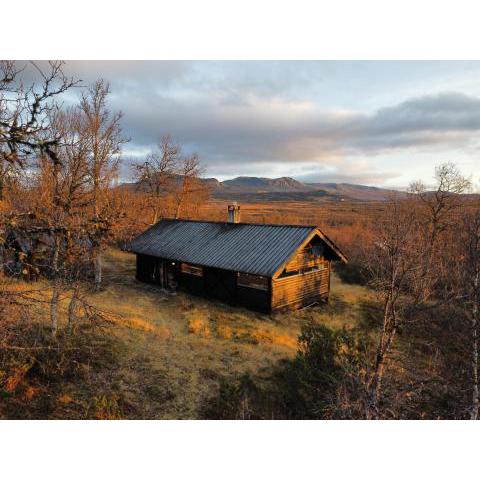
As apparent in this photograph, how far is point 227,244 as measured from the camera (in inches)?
776

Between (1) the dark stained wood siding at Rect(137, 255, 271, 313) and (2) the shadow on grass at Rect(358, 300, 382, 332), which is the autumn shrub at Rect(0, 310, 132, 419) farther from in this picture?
(2) the shadow on grass at Rect(358, 300, 382, 332)

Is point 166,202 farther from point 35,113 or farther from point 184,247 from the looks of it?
point 35,113

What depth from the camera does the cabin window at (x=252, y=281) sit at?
57.5 ft

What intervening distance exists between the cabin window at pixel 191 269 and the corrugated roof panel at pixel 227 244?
0.89m

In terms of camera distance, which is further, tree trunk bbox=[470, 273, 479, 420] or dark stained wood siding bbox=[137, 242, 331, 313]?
dark stained wood siding bbox=[137, 242, 331, 313]

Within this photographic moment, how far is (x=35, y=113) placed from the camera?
245 inches

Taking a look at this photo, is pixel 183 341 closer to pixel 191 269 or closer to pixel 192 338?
pixel 192 338

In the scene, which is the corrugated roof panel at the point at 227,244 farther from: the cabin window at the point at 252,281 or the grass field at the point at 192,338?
the grass field at the point at 192,338

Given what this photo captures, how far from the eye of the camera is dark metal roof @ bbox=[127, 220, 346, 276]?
17.2 m

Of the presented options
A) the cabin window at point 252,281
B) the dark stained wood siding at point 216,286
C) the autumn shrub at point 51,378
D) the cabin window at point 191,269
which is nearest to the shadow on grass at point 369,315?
the dark stained wood siding at point 216,286

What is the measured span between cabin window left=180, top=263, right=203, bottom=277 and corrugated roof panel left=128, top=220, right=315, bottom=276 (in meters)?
0.89

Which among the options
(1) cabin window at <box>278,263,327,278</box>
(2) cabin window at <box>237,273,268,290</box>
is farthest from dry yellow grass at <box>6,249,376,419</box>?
(1) cabin window at <box>278,263,327,278</box>

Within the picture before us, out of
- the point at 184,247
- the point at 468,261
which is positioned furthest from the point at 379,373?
the point at 184,247

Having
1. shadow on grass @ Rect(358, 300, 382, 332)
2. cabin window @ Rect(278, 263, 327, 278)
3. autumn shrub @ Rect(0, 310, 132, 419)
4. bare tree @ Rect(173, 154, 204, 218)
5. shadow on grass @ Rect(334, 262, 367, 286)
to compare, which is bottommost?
shadow on grass @ Rect(358, 300, 382, 332)
